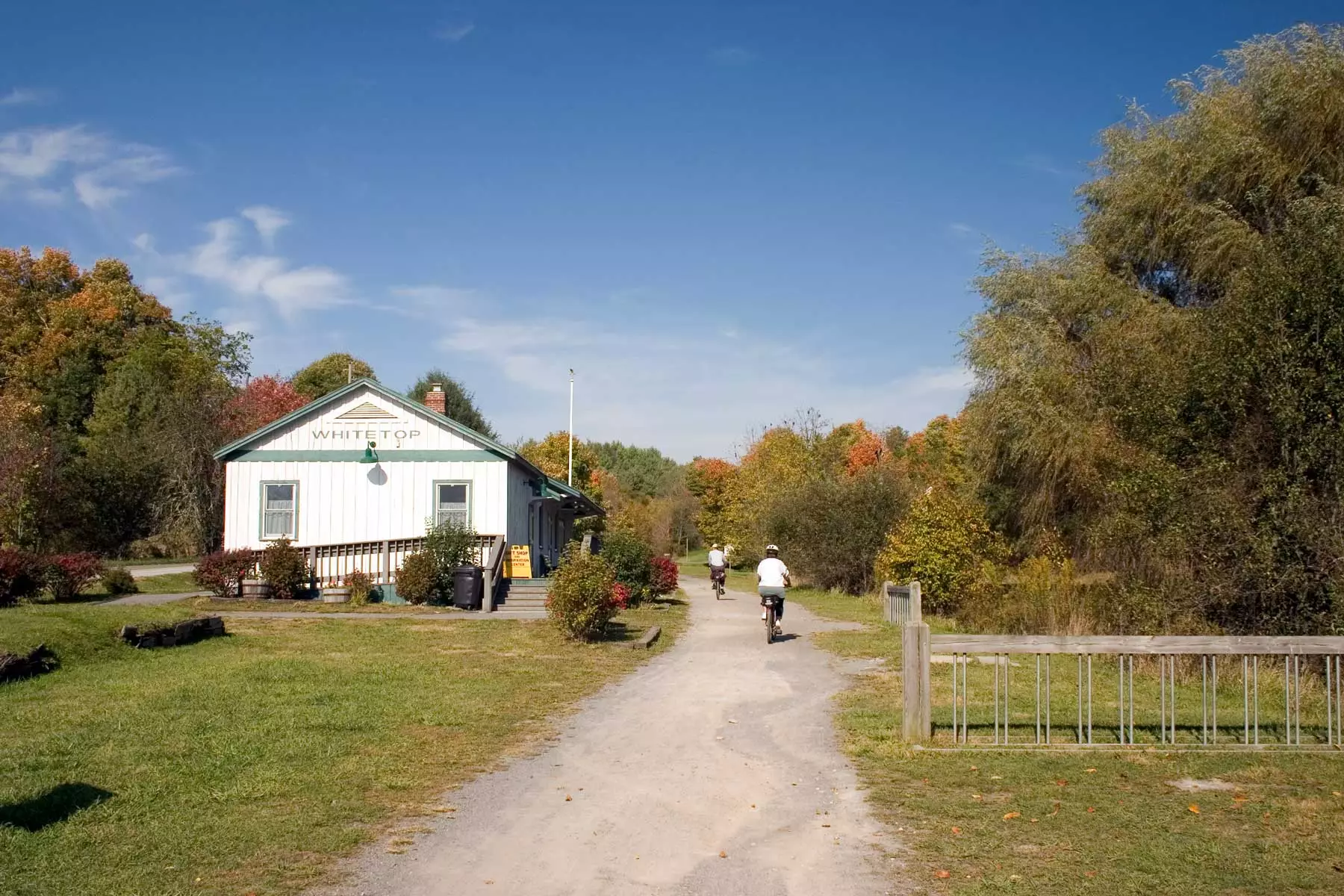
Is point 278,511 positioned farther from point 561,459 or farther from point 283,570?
point 561,459

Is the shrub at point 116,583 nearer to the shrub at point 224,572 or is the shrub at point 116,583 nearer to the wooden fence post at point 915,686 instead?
the shrub at point 224,572

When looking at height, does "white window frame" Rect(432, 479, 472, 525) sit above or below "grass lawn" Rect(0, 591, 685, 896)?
above

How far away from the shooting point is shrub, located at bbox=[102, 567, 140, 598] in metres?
24.7

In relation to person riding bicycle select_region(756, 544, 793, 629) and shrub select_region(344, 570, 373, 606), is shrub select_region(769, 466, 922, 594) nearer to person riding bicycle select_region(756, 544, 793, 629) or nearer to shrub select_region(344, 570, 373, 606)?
person riding bicycle select_region(756, 544, 793, 629)

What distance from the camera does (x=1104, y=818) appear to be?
6.93 metres

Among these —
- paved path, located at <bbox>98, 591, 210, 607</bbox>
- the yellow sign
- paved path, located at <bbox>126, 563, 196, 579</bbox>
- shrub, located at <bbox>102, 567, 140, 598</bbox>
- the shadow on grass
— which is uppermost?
the yellow sign

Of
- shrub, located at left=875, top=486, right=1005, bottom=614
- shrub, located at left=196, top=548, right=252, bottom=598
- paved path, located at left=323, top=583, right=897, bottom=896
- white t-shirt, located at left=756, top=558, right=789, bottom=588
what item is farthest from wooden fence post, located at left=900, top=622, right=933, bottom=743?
shrub, located at left=196, top=548, right=252, bottom=598

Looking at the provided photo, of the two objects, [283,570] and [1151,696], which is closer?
[1151,696]

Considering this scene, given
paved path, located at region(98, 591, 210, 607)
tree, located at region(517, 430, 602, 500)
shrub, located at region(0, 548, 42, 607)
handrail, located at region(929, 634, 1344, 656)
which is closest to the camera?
handrail, located at region(929, 634, 1344, 656)

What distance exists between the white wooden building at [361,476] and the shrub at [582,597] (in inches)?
350

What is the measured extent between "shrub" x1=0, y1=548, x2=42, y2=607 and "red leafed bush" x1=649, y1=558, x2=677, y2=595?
13685 millimetres

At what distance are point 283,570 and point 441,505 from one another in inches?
161

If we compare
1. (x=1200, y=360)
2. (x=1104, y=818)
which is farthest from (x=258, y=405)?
(x=1104, y=818)

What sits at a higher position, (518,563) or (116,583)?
(518,563)
